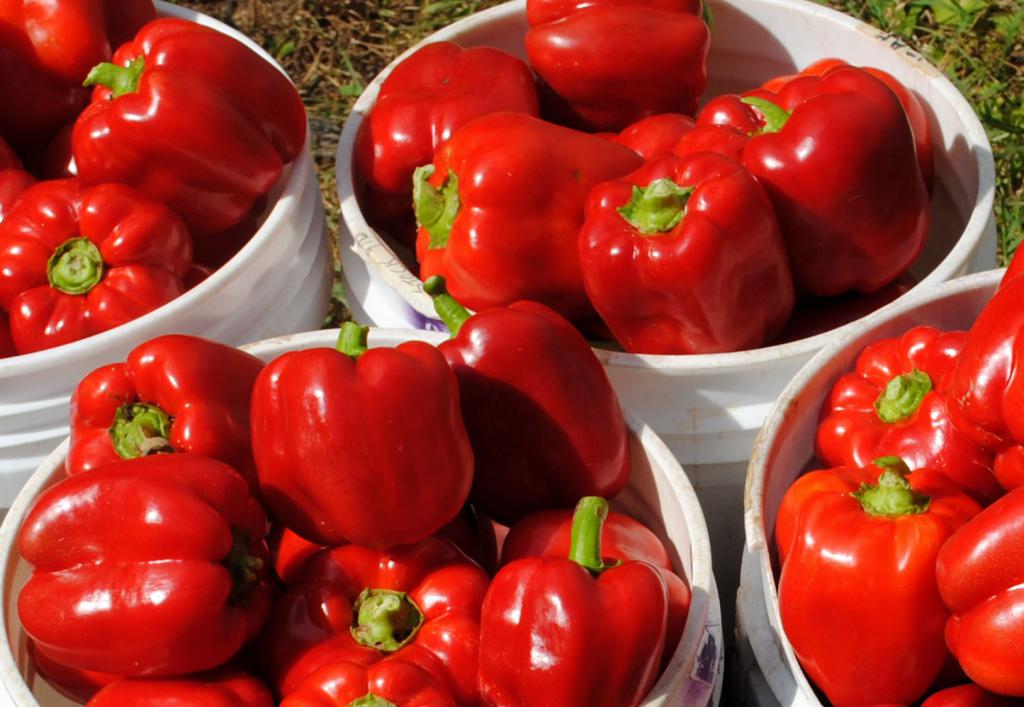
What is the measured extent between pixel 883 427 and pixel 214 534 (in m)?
0.91

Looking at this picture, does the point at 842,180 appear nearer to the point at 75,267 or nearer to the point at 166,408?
the point at 166,408

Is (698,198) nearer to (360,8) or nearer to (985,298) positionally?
(985,298)

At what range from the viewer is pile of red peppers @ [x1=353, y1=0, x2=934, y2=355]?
2012 millimetres

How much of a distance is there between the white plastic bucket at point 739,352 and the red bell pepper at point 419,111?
61mm

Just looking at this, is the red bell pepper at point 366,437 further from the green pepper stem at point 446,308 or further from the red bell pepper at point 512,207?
the red bell pepper at point 512,207

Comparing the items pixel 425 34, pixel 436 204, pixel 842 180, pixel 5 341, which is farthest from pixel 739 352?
pixel 425 34

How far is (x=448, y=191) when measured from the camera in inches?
86.8

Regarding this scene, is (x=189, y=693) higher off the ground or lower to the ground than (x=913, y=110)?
lower

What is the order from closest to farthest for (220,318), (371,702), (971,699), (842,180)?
(371,702) < (971,699) < (842,180) < (220,318)

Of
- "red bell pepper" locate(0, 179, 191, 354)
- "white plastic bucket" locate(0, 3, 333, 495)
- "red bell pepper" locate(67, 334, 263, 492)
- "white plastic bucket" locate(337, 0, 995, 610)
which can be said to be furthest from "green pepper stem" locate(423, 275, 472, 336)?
"red bell pepper" locate(0, 179, 191, 354)

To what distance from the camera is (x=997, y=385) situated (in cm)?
161

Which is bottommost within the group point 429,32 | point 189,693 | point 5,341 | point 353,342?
point 429,32

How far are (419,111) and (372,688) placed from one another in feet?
4.00

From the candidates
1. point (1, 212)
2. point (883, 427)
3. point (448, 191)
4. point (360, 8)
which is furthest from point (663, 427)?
point (360, 8)
